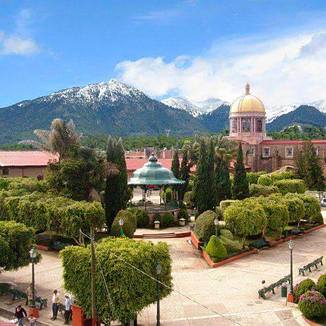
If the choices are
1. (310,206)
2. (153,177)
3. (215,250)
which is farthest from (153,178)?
(215,250)

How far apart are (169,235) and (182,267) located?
902 cm

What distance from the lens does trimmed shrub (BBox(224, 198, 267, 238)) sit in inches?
1226

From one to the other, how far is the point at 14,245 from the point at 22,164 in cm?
3976

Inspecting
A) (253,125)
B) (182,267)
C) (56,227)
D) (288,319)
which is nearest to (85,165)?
(56,227)

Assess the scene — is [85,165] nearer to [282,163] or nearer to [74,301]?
[74,301]

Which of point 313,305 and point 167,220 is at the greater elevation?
point 167,220

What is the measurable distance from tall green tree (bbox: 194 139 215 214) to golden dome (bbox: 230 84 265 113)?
37386mm

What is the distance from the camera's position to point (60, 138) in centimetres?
3775

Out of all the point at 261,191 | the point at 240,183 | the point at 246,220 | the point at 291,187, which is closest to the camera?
the point at 246,220

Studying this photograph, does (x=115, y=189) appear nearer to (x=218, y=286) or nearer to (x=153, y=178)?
(x=153, y=178)

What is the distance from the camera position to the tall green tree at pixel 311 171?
63500 millimetres

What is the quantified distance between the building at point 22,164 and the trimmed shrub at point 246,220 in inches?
1295

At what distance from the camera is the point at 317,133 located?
132 meters

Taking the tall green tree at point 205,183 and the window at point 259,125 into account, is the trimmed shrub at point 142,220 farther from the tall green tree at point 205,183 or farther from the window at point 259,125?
the window at point 259,125
